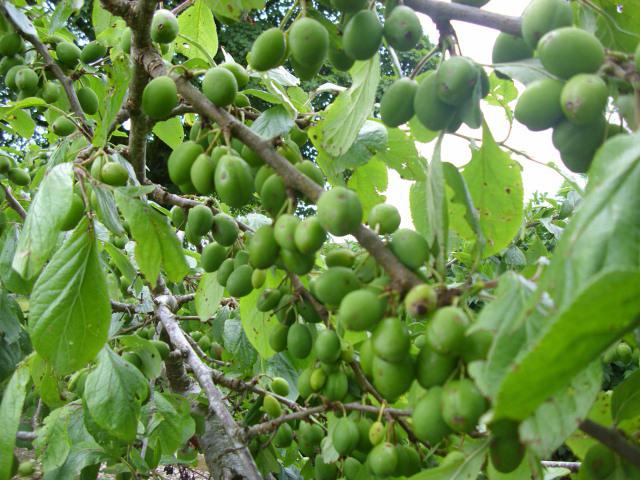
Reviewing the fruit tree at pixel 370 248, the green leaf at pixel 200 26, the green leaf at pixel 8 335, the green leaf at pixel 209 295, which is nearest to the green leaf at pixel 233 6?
the fruit tree at pixel 370 248

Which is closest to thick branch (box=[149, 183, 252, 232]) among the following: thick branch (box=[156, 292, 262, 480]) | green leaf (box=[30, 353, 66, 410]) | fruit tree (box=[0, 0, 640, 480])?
fruit tree (box=[0, 0, 640, 480])

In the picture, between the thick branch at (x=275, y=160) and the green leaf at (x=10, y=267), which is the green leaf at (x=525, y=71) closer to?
the thick branch at (x=275, y=160)

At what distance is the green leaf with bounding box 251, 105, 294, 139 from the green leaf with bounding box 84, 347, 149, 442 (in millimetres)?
917

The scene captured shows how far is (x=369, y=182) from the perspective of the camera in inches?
60.1

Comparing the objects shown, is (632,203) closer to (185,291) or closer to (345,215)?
(345,215)

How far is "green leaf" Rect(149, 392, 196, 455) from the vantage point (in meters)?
2.07

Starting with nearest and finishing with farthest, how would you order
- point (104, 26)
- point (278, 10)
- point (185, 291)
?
1. point (104, 26)
2. point (185, 291)
3. point (278, 10)

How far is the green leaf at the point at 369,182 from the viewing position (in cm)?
152

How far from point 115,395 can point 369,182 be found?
3.10ft

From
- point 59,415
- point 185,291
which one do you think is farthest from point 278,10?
point 59,415

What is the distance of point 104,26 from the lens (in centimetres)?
244

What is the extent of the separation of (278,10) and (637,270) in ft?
45.2

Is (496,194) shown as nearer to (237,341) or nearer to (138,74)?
(138,74)

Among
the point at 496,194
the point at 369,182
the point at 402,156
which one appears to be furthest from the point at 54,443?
the point at 496,194
